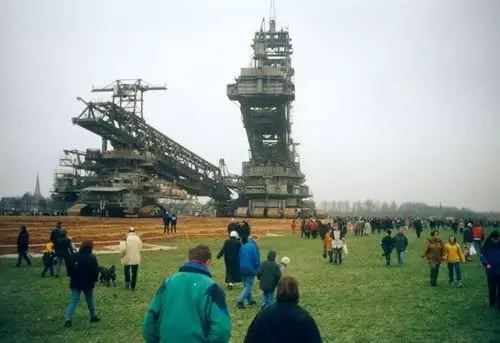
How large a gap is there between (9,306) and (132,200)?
42.8m

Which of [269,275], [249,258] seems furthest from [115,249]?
[269,275]

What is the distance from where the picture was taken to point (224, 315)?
3898mm

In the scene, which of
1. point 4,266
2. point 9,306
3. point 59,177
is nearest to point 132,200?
point 59,177

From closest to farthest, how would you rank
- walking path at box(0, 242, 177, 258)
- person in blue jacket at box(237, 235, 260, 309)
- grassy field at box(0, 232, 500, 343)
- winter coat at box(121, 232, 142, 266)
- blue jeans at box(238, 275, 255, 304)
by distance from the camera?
grassy field at box(0, 232, 500, 343), blue jeans at box(238, 275, 255, 304), person in blue jacket at box(237, 235, 260, 309), winter coat at box(121, 232, 142, 266), walking path at box(0, 242, 177, 258)

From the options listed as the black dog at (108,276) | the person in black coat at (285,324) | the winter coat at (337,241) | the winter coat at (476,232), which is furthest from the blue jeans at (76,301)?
the winter coat at (476,232)

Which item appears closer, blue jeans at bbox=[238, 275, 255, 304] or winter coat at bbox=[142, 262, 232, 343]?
winter coat at bbox=[142, 262, 232, 343]

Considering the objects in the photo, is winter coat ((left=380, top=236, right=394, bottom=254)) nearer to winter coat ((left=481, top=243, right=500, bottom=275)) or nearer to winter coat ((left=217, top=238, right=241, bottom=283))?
winter coat ((left=481, top=243, right=500, bottom=275))

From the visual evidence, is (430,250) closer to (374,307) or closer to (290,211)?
(374,307)

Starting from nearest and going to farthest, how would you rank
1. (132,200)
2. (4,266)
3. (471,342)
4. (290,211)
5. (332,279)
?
(471,342) < (332,279) < (4,266) < (132,200) < (290,211)

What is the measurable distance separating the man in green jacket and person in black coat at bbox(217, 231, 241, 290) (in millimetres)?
7533

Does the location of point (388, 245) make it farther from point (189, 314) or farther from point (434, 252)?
point (189, 314)

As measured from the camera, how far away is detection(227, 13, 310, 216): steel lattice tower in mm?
59594

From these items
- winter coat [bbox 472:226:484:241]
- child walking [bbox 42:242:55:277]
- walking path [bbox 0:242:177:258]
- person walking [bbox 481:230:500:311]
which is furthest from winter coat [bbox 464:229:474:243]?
child walking [bbox 42:242:55:277]

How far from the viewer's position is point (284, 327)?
382 centimetres
